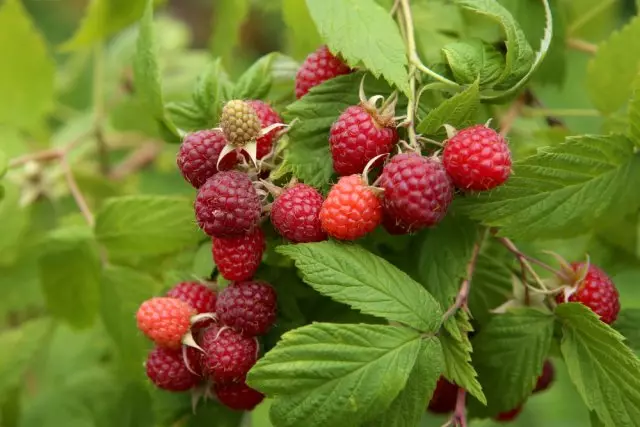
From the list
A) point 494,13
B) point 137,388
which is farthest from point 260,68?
point 137,388

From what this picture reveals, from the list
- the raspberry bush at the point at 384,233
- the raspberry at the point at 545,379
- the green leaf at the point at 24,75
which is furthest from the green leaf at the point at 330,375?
the green leaf at the point at 24,75

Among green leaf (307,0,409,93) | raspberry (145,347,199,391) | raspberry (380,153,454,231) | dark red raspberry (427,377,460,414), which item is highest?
green leaf (307,0,409,93)

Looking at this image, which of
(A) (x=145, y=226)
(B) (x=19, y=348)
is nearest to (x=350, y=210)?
(A) (x=145, y=226)

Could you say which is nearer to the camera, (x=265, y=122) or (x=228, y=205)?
(x=228, y=205)

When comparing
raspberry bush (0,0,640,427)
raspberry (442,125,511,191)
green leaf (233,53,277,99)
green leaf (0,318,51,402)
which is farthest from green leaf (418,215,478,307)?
green leaf (0,318,51,402)

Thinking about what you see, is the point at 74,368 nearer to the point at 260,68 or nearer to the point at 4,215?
the point at 4,215

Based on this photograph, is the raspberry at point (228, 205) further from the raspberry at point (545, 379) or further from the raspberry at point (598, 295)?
the raspberry at point (545, 379)

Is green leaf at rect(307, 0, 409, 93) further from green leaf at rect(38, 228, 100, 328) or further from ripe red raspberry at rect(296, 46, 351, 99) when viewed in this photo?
green leaf at rect(38, 228, 100, 328)

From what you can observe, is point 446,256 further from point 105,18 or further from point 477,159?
point 105,18
